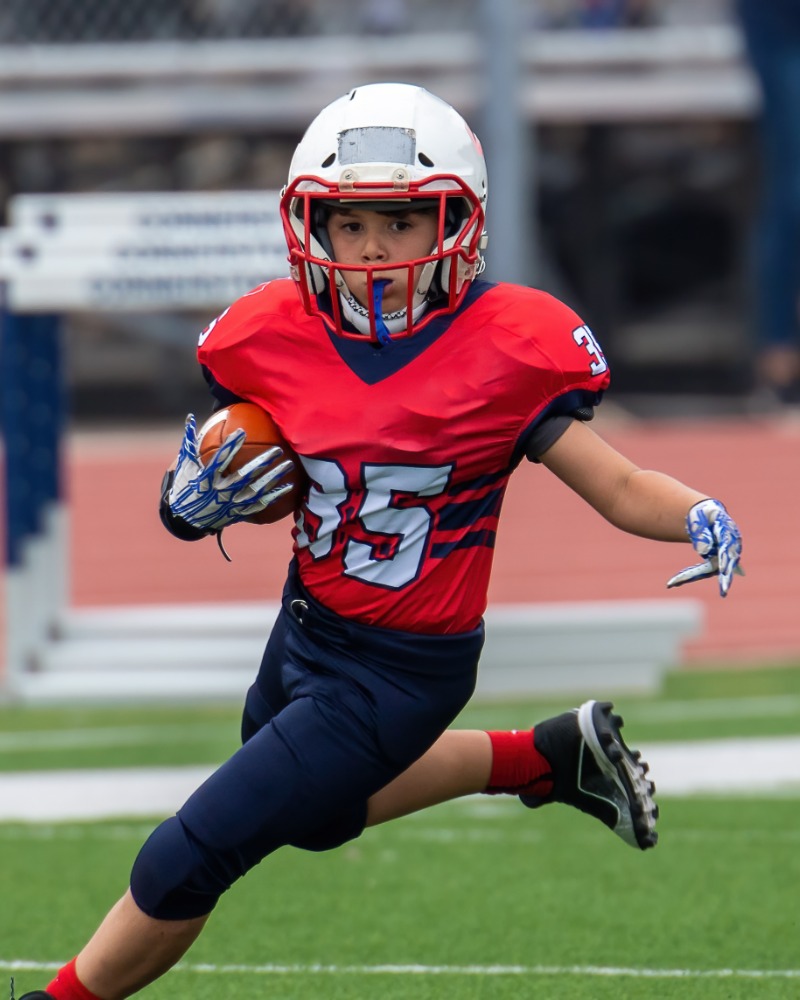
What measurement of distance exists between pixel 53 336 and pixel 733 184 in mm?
9048

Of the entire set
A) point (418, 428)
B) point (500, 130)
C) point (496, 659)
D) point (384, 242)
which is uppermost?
point (384, 242)

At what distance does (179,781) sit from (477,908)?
184cm

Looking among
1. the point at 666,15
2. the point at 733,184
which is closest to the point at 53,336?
the point at 666,15

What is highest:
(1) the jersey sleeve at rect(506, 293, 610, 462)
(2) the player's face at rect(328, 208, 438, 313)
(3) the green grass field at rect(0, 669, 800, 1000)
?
(2) the player's face at rect(328, 208, 438, 313)

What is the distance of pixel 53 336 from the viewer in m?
7.45

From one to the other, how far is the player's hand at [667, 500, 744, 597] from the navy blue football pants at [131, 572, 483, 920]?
508 millimetres

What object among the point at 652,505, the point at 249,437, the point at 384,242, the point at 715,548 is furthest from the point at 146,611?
the point at 715,548

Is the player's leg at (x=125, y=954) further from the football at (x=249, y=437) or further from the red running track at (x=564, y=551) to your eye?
the red running track at (x=564, y=551)

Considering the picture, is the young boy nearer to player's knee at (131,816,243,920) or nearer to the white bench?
player's knee at (131,816,243,920)

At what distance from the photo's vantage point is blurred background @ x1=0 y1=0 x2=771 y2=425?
34.1 feet

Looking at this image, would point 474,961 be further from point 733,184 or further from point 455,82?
point 733,184

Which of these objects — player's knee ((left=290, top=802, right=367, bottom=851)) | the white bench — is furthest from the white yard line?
player's knee ((left=290, top=802, right=367, bottom=851))

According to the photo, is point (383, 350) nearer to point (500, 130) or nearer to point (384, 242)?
point (384, 242)

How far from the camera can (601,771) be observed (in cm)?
376
